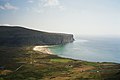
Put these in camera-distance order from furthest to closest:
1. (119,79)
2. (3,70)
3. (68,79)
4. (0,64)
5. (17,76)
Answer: (0,64), (3,70), (17,76), (68,79), (119,79)

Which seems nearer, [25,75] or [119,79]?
[119,79]

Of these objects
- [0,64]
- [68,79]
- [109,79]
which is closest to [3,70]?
[0,64]

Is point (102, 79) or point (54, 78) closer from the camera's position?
point (102, 79)

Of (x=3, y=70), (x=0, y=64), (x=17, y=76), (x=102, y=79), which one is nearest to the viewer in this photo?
(x=102, y=79)

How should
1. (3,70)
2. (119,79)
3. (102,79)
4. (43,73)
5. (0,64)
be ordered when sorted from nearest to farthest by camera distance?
(119,79) < (102,79) < (43,73) < (3,70) < (0,64)

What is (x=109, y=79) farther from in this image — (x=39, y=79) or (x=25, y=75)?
(x=25, y=75)

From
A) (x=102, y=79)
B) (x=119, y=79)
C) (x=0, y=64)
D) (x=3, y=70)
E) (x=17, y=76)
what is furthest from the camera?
(x=0, y=64)

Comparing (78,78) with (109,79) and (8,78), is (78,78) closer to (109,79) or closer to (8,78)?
(109,79)

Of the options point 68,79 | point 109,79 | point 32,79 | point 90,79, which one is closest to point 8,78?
point 32,79
